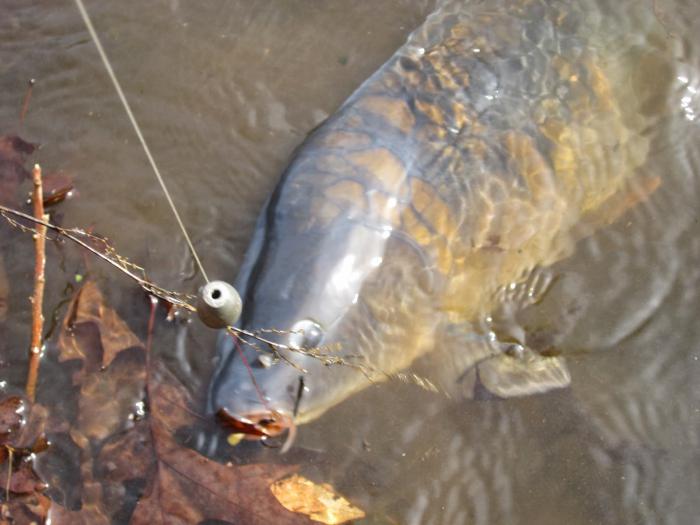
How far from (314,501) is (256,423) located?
37cm

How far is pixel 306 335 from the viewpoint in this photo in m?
3.54

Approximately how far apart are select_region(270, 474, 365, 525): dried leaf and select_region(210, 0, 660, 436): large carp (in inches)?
9.3

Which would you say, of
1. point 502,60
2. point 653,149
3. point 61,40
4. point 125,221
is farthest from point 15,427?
point 653,149

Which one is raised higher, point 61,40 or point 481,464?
point 61,40

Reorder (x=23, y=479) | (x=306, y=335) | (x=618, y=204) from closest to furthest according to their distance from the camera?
(x=23, y=479), (x=306, y=335), (x=618, y=204)

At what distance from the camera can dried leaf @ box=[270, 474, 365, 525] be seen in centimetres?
332

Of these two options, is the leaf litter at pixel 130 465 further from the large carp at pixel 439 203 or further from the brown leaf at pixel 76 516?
the large carp at pixel 439 203

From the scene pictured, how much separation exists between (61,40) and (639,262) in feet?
10.8

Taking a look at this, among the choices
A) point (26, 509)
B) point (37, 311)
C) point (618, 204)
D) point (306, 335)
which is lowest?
point (26, 509)

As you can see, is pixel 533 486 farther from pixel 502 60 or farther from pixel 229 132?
pixel 229 132

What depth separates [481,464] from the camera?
11.6 ft

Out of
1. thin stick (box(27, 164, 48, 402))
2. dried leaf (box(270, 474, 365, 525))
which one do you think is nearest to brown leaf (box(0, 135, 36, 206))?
thin stick (box(27, 164, 48, 402))

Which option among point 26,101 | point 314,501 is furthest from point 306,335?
point 26,101

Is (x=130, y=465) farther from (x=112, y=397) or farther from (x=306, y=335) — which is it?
(x=306, y=335)
